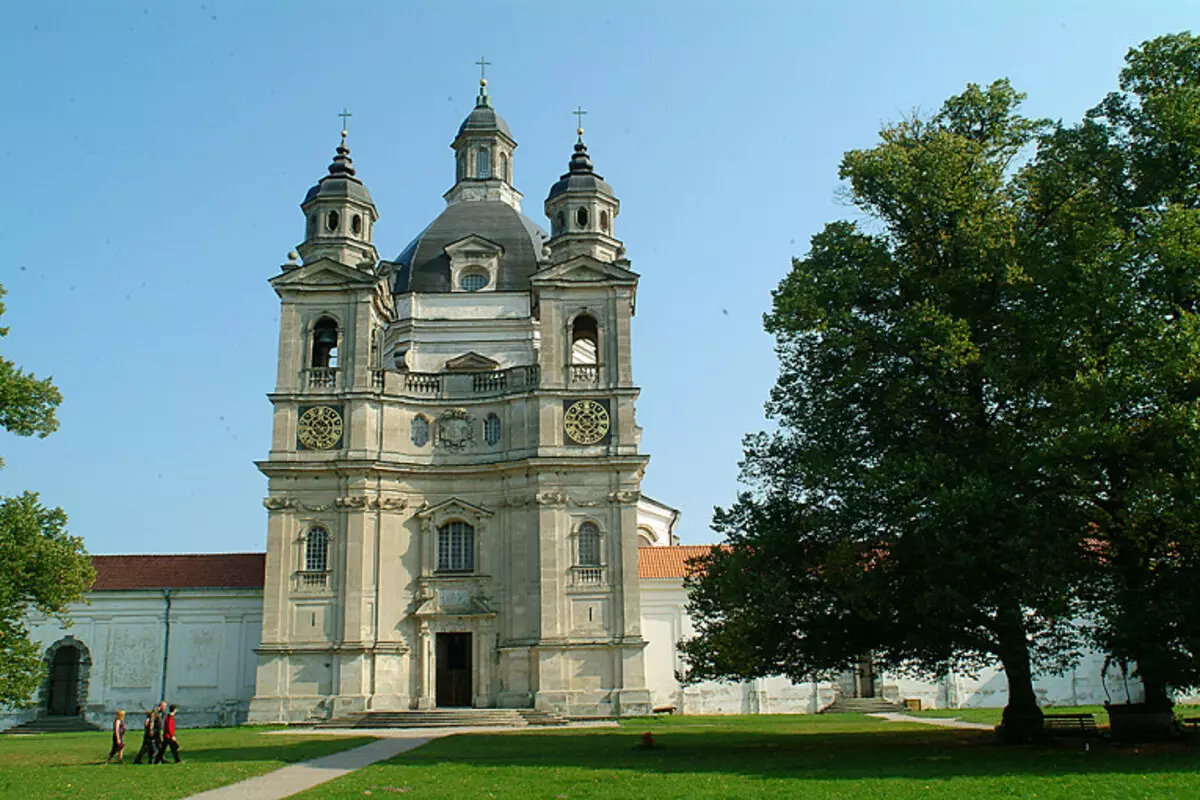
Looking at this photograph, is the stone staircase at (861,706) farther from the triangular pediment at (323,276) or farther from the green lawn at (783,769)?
the triangular pediment at (323,276)

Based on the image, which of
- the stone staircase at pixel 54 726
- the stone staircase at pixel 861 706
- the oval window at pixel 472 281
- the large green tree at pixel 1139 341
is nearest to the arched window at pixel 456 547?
the oval window at pixel 472 281

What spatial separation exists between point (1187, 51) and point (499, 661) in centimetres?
2734

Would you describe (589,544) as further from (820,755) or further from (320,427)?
(820,755)

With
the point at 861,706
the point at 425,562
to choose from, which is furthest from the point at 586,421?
the point at 861,706

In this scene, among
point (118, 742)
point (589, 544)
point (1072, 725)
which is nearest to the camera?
point (118, 742)

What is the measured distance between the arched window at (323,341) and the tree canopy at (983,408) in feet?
69.1

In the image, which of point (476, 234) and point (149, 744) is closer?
point (149, 744)

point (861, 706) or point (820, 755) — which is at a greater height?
point (861, 706)

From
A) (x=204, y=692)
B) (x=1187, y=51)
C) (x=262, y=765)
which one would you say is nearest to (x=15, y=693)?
(x=262, y=765)

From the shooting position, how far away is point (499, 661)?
37969 millimetres

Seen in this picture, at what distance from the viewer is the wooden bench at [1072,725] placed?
2250 centimetres

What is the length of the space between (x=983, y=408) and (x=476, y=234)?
2998 centimetres

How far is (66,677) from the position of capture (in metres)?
41.4

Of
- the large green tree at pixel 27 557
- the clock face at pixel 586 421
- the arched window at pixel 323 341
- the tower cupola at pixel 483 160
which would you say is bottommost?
the large green tree at pixel 27 557
